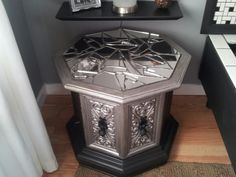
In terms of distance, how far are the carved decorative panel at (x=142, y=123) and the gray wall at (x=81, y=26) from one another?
590 millimetres

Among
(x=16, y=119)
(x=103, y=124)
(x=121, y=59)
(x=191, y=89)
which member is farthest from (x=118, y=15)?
(x=191, y=89)

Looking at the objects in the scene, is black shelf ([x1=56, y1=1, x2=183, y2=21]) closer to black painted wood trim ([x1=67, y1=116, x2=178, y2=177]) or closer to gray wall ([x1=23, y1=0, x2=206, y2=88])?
gray wall ([x1=23, y1=0, x2=206, y2=88])

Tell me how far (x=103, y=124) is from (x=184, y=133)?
1.93 feet

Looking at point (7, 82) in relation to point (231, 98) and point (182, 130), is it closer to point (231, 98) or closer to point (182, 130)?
point (231, 98)

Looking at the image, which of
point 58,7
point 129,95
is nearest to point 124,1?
point 58,7

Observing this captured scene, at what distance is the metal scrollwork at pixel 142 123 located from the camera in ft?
3.57

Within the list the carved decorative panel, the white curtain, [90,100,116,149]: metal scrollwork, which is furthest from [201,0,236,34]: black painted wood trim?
the white curtain

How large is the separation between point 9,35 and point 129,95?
479mm

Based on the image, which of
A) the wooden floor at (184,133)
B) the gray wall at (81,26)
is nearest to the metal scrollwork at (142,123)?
the wooden floor at (184,133)

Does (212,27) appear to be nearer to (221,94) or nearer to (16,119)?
(221,94)

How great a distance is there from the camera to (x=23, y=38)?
4.69ft

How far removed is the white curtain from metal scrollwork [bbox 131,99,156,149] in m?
0.40

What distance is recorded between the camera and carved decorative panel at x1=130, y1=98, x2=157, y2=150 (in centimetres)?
109

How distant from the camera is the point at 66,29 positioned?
1.51 m
